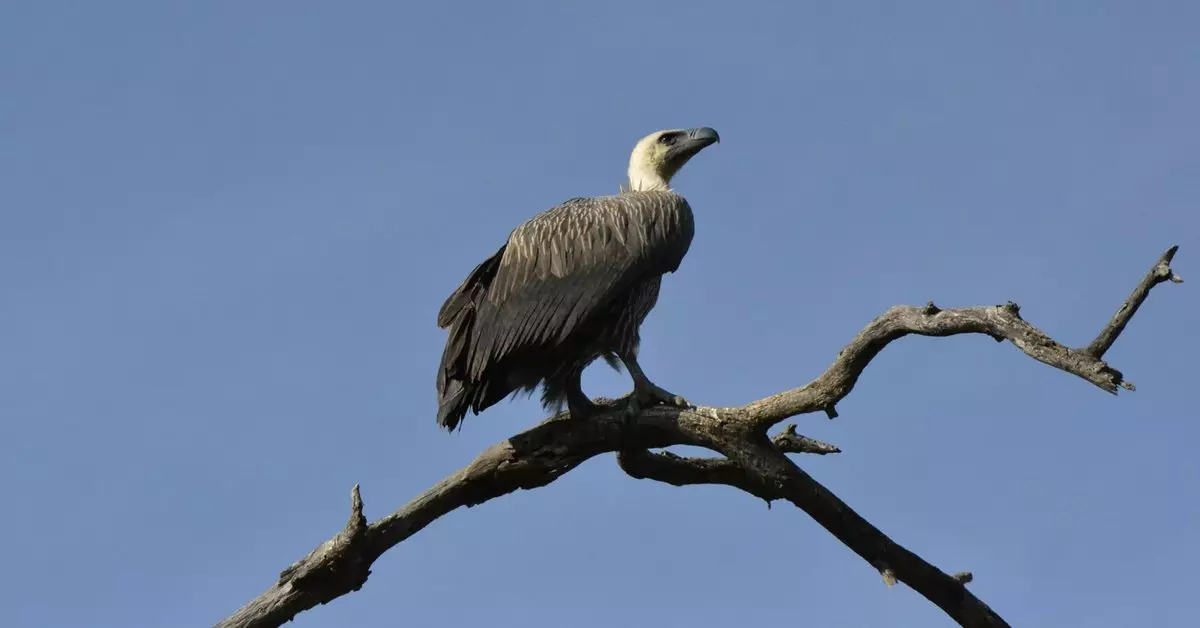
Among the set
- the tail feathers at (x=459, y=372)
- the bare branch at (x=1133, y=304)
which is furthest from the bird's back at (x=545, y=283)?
the bare branch at (x=1133, y=304)

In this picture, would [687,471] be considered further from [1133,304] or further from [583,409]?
[1133,304]

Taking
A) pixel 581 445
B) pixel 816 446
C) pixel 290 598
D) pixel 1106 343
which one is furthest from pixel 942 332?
pixel 290 598

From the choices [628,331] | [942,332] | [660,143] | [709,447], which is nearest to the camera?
[942,332]

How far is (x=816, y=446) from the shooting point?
8.48 metres

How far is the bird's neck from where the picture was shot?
36.2 feet

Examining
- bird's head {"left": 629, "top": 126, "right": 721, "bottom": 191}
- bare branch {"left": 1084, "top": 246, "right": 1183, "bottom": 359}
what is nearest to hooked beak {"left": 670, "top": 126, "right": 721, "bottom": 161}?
bird's head {"left": 629, "top": 126, "right": 721, "bottom": 191}

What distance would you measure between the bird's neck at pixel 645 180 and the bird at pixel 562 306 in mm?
1391

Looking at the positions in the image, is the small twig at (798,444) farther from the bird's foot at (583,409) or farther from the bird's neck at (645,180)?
the bird's neck at (645,180)

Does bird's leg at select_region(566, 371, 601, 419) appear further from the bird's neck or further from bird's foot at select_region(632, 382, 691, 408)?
the bird's neck

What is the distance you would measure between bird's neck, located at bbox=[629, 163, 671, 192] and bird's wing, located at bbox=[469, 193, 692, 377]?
133 centimetres

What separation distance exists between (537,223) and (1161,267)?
4.50 meters

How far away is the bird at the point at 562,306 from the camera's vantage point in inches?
344

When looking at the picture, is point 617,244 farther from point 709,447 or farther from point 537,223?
point 709,447

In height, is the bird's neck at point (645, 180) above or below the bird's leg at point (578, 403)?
above
